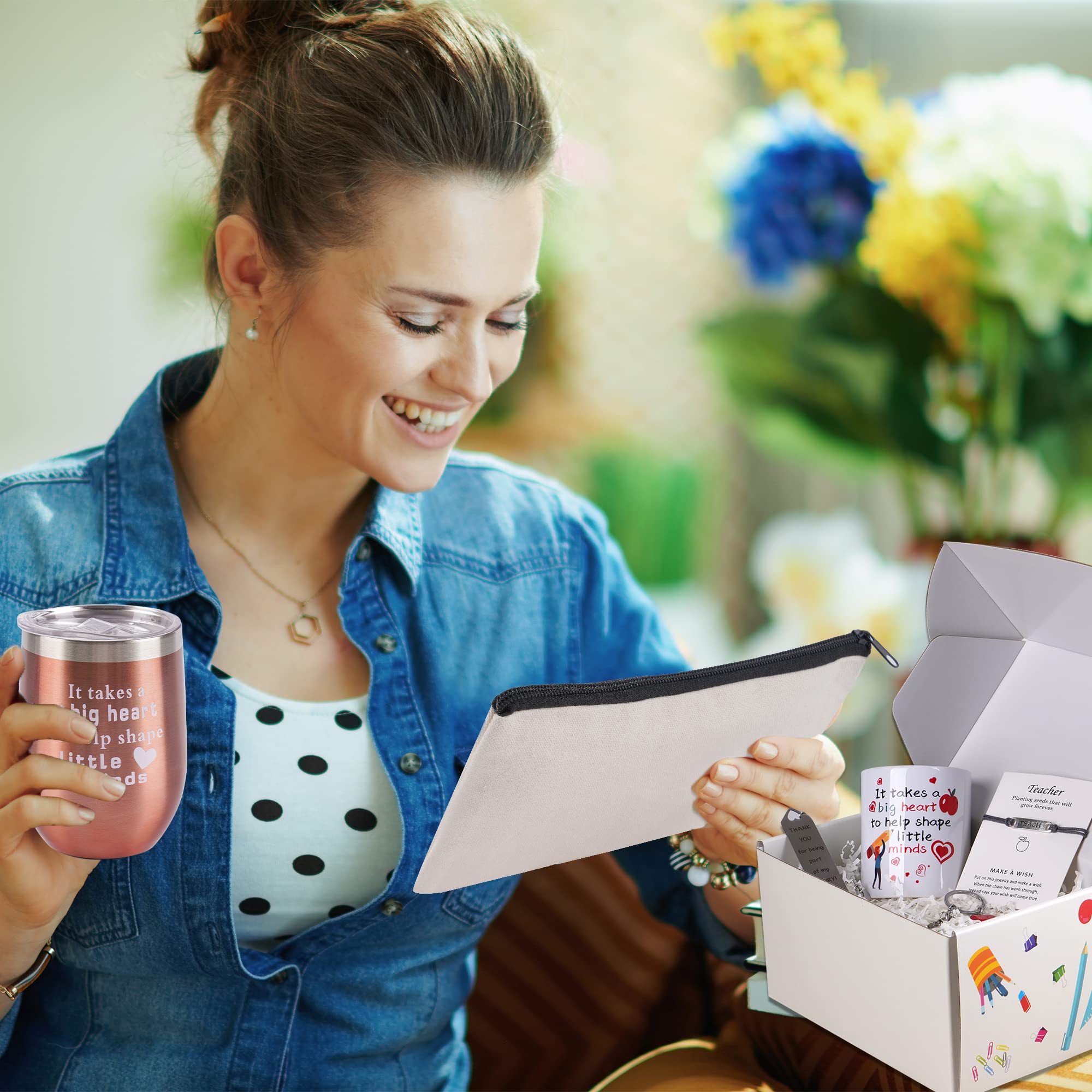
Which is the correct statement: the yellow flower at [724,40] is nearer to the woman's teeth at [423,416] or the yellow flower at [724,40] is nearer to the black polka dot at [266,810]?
the woman's teeth at [423,416]

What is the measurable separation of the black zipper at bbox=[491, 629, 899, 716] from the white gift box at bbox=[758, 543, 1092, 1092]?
0.20 feet

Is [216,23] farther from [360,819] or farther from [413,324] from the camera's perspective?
[360,819]

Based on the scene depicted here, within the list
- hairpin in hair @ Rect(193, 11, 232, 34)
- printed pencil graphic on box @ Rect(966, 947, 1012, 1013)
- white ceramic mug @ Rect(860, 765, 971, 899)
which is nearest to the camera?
printed pencil graphic on box @ Rect(966, 947, 1012, 1013)

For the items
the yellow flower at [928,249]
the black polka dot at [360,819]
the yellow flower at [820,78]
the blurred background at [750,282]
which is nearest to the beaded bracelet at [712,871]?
the black polka dot at [360,819]

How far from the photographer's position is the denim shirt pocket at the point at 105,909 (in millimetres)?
875

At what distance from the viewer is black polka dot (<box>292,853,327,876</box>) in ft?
3.04

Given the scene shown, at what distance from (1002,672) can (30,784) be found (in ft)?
1.99

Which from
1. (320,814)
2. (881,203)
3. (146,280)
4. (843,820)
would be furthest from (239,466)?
(146,280)

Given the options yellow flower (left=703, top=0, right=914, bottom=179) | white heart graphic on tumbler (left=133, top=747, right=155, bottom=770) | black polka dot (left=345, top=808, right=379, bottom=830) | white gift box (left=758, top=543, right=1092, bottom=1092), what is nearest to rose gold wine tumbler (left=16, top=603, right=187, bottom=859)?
white heart graphic on tumbler (left=133, top=747, right=155, bottom=770)

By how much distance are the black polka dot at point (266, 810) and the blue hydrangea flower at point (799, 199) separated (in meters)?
1.07

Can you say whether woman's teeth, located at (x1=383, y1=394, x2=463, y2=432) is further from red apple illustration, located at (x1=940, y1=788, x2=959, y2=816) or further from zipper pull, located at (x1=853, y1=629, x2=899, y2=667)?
red apple illustration, located at (x1=940, y1=788, x2=959, y2=816)

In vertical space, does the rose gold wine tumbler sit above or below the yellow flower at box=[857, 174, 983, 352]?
below

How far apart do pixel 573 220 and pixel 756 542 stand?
2.50 feet

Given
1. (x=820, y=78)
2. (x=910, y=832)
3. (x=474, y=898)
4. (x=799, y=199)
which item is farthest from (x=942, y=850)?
(x=820, y=78)
